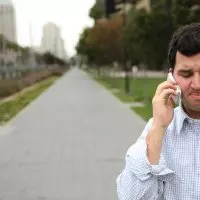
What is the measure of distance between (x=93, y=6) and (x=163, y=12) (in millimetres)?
55894

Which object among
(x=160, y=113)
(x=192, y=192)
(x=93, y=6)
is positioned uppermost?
(x=93, y=6)

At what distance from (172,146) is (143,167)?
0.52ft

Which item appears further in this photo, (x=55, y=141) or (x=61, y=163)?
(x=55, y=141)

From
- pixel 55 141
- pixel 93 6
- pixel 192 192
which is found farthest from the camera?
pixel 93 6

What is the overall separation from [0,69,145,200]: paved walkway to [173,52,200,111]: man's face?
14.4ft

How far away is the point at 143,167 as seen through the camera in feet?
5.34

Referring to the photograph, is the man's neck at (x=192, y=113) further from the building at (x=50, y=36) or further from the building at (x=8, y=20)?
the building at (x=50, y=36)

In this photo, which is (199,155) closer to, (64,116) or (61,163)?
(61,163)

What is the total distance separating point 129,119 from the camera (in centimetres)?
1455

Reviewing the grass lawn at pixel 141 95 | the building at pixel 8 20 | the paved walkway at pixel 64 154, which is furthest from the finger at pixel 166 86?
the building at pixel 8 20

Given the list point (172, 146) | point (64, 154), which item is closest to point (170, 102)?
point (172, 146)

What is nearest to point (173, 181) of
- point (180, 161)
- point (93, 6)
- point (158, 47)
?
point (180, 161)

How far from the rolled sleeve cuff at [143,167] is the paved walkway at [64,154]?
174 inches

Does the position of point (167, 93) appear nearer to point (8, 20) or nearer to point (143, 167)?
point (143, 167)
